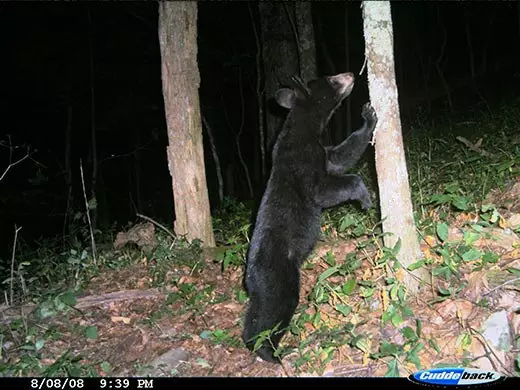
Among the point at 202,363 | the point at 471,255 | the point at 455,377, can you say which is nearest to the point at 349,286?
the point at 471,255

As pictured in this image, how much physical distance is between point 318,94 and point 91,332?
3.85 meters

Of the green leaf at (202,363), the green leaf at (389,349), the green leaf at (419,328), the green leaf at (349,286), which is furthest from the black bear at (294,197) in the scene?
the green leaf at (419,328)

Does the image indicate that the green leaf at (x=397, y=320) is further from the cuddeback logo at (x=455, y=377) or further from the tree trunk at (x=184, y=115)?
the tree trunk at (x=184, y=115)

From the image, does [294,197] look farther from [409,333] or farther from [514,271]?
[514,271]

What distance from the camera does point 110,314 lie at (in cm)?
560

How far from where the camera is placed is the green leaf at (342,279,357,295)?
4469 millimetres

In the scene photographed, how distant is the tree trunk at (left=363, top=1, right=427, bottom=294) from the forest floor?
253 millimetres

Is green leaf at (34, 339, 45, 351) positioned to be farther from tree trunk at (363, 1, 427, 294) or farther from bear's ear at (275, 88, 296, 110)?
bear's ear at (275, 88, 296, 110)

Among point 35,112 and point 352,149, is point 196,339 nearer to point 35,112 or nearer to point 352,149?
point 352,149

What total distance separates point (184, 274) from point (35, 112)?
1549cm

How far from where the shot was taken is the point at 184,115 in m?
6.45

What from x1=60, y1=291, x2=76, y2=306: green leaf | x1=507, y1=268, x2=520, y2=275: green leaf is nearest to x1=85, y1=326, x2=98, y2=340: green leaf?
x1=60, y1=291, x2=76, y2=306: green leaf

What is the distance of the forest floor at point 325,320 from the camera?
385 cm

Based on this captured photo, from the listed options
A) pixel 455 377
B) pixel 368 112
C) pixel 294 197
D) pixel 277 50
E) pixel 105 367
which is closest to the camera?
pixel 455 377
